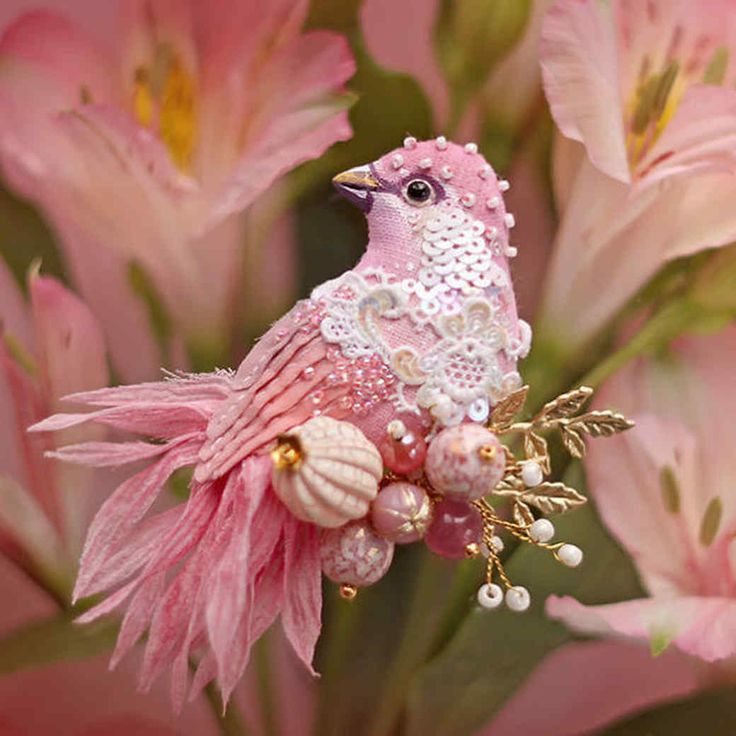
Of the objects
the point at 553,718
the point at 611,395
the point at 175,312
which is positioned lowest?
the point at 553,718

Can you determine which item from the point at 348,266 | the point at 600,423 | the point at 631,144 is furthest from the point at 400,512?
the point at 631,144

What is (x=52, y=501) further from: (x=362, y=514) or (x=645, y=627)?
(x=645, y=627)

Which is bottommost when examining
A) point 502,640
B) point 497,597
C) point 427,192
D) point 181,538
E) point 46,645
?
point 502,640

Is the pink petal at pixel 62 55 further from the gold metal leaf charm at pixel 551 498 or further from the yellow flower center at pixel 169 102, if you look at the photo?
the gold metal leaf charm at pixel 551 498

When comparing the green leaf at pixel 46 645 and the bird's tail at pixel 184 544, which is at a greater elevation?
the bird's tail at pixel 184 544

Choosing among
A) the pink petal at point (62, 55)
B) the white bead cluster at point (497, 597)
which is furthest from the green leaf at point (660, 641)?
the pink petal at point (62, 55)

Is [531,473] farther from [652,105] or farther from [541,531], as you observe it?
[652,105]

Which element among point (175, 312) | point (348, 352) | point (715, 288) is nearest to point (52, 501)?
point (175, 312)
